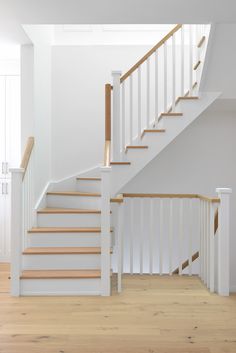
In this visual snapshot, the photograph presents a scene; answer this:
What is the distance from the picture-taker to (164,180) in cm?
629

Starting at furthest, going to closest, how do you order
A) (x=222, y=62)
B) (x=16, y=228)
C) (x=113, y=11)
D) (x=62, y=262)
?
(x=222, y=62)
(x=62, y=262)
(x=16, y=228)
(x=113, y=11)

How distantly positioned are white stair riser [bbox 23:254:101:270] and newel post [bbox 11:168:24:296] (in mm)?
237

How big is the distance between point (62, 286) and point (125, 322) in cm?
97

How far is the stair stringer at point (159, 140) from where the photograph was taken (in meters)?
5.11

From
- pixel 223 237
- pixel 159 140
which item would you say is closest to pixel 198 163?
pixel 159 140

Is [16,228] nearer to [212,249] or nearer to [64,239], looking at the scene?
[64,239]

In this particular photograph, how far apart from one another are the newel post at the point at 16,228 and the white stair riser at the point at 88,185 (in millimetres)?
1578

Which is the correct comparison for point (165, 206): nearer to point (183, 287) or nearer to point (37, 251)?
point (183, 287)

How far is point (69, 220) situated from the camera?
4.87 m

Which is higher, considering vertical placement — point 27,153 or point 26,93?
point 26,93

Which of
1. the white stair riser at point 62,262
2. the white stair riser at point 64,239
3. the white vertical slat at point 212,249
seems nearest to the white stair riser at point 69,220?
the white stair riser at point 64,239

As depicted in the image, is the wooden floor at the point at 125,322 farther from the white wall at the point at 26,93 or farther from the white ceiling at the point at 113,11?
the white ceiling at the point at 113,11

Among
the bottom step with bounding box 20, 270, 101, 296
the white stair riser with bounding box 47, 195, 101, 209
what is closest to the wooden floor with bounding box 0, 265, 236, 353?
the bottom step with bounding box 20, 270, 101, 296

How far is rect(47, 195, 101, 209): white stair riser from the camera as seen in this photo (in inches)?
204
